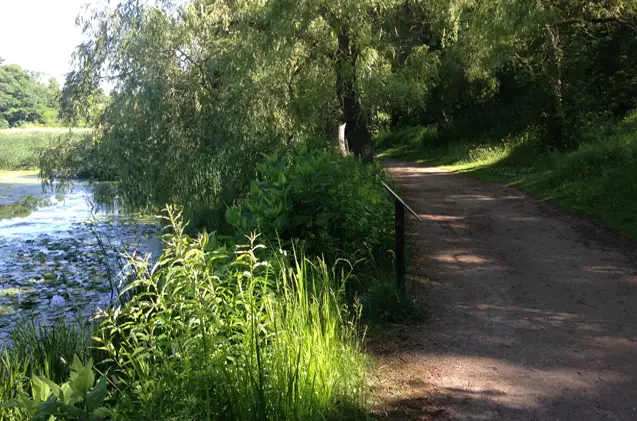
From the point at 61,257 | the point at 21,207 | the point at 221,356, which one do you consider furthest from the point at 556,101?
the point at 21,207

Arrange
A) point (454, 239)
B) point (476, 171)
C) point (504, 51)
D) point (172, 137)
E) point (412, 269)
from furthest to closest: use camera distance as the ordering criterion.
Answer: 1. point (476, 171)
2. point (504, 51)
3. point (172, 137)
4. point (454, 239)
5. point (412, 269)

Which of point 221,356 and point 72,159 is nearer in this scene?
point 221,356

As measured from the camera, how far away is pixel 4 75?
3979 inches

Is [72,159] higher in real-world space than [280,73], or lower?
lower

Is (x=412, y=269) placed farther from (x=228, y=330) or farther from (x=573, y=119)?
(x=573, y=119)

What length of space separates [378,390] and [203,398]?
1619 mm

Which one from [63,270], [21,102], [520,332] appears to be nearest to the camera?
[520,332]

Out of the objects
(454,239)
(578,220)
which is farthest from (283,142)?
(578,220)

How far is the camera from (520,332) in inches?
212

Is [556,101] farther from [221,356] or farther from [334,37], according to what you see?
[221,356]

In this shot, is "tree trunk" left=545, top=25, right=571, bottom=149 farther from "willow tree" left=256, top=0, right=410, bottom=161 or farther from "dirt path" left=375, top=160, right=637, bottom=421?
"dirt path" left=375, top=160, right=637, bottom=421

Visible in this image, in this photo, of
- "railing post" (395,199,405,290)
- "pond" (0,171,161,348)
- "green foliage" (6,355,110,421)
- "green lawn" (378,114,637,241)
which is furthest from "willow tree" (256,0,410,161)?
"green foliage" (6,355,110,421)

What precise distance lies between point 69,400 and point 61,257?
10.5 m

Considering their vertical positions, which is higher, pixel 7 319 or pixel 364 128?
pixel 364 128
